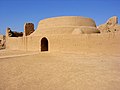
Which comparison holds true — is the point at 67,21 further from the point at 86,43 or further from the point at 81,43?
the point at 86,43

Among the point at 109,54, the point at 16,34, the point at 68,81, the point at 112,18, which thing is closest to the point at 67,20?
the point at 109,54

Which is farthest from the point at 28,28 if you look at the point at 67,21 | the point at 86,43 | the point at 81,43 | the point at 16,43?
the point at 86,43

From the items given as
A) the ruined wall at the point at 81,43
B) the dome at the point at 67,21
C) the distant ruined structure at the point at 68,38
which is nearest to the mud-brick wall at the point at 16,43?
the distant ruined structure at the point at 68,38

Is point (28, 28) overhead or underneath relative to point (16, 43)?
overhead

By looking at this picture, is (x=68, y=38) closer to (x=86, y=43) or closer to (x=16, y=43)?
(x=86, y=43)

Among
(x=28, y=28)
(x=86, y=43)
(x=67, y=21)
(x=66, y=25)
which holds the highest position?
(x=67, y=21)

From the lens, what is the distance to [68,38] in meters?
14.0

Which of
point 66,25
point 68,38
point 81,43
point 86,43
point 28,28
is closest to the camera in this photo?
point 86,43

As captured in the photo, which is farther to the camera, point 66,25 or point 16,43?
point 16,43

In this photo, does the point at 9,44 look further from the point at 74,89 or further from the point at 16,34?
the point at 74,89

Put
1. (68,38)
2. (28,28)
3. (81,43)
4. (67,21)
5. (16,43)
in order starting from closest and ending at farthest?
(81,43) < (68,38) < (67,21) < (16,43) < (28,28)

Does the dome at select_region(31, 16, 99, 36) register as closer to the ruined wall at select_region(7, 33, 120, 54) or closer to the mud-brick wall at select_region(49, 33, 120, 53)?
the ruined wall at select_region(7, 33, 120, 54)

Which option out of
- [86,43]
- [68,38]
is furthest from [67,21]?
[86,43]

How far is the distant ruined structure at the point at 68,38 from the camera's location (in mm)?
11844
